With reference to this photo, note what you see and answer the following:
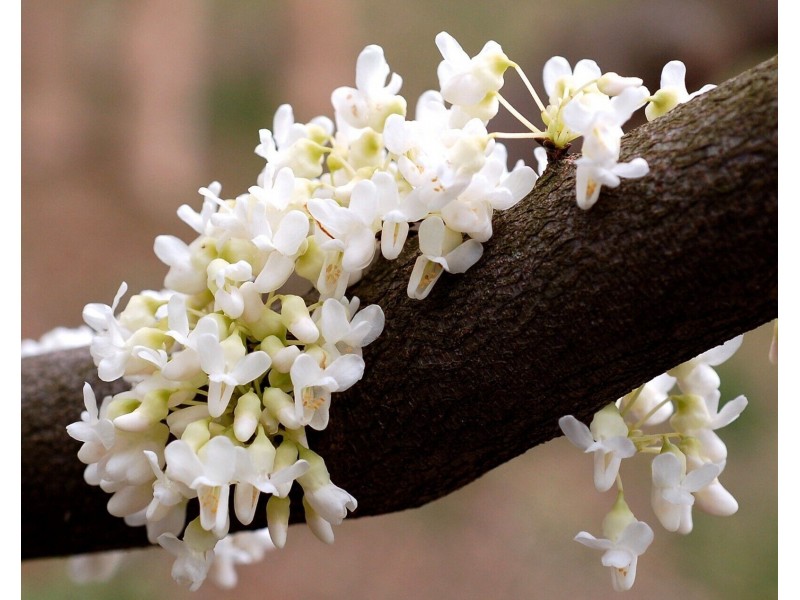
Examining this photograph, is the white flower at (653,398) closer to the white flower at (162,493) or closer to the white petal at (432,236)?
the white petal at (432,236)

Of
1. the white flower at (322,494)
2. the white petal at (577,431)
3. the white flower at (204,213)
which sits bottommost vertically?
the white petal at (577,431)

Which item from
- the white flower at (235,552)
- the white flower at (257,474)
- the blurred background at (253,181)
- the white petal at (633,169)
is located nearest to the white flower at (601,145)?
the white petal at (633,169)

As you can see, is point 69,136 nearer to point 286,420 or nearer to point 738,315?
point 286,420

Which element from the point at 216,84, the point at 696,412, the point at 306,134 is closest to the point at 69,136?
the point at 216,84

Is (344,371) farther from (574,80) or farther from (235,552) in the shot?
(235,552)

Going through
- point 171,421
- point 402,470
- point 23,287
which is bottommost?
point 23,287
